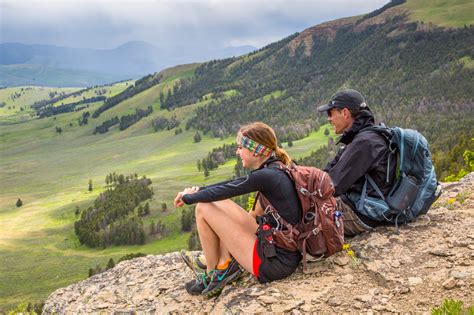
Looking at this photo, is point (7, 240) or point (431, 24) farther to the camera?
point (431, 24)

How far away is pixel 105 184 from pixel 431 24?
526 feet

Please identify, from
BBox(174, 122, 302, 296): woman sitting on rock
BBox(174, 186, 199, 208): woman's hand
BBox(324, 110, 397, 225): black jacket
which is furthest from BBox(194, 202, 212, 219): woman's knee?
BBox(324, 110, 397, 225): black jacket

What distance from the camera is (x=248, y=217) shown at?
24.5 feet

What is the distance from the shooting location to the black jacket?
7.58m

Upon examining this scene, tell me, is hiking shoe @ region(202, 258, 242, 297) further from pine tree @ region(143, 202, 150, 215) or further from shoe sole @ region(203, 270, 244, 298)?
pine tree @ region(143, 202, 150, 215)

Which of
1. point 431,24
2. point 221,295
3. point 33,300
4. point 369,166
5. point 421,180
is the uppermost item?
point 431,24

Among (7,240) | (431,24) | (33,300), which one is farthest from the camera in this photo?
(431,24)

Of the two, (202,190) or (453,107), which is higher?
(202,190)

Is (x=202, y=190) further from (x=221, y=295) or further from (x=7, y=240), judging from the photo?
(x=7, y=240)

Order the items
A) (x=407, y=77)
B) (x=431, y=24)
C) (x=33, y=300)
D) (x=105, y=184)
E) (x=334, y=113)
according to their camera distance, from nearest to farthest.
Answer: (x=334, y=113)
(x=33, y=300)
(x=105, y=184)
(x=407, y=77)
(x=431, y=24)

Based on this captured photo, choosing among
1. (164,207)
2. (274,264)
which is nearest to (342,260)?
(274,264)

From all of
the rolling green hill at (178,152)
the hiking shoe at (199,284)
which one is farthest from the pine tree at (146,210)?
the hiking shoe at (199,284)

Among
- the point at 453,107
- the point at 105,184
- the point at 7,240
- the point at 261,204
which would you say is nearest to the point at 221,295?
the point at 261,204

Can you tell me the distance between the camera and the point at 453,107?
121 m
